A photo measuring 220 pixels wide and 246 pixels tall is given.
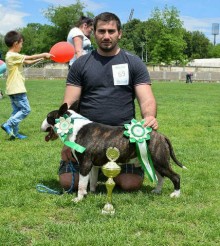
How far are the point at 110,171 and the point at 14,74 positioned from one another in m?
4.92

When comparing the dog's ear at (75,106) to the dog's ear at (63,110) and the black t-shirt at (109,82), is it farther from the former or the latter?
the dog's ear at (63,110)

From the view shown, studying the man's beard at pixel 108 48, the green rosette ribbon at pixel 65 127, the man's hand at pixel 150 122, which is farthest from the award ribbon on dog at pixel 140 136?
the man's beard at pixel 108 48

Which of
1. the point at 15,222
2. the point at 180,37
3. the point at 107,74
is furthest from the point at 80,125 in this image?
the point at 180,37

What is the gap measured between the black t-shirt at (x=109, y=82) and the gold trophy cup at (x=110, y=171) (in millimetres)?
928

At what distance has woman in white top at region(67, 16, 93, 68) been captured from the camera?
7980 millimetres

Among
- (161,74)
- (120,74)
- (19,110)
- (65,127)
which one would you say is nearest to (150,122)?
(120,74)

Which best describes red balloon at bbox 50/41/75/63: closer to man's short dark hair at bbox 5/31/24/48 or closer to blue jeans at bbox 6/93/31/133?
man's short dark hair at bbox 5/31/24/48

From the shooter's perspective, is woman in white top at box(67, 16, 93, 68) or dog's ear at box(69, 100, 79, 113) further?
woman in white top at box(67, 16, 93, 68)

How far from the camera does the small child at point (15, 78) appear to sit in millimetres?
8125

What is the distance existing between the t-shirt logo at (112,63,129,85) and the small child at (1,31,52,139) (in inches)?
139

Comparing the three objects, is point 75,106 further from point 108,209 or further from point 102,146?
point 108,209

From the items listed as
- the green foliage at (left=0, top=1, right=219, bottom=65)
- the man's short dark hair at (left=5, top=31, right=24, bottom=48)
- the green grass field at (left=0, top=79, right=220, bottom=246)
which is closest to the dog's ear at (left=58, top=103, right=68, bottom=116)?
the green grass field at (left=0, top=79, right=220, bottom=246)

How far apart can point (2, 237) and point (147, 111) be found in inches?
81.4

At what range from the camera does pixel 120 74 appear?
4809 millimetres
